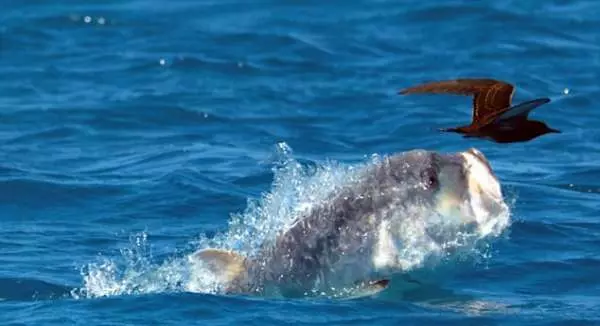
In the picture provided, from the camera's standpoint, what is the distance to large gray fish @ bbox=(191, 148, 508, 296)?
8914 millimetres

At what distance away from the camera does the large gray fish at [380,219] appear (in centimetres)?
891

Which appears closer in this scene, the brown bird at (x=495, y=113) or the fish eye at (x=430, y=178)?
the brown bird at (x=495, y=113)

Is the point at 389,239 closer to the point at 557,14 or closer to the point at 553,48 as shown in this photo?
the point at 553,48

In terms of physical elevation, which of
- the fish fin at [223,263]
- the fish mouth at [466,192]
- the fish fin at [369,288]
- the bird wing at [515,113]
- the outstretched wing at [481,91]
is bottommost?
the fish fin at [369,288]

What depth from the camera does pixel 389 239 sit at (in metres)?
8.96

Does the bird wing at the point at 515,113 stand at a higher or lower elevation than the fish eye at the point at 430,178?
higher

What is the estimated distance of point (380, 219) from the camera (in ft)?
29.4

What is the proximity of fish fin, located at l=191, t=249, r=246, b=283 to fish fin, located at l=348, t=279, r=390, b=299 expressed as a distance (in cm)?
67

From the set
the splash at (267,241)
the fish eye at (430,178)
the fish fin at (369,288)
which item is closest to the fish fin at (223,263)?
the splash at (267,241)

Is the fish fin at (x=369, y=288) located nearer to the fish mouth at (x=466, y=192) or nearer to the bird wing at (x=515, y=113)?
the fish mouth at (x=466, y=192)

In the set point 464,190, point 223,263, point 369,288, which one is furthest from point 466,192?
point 223,263

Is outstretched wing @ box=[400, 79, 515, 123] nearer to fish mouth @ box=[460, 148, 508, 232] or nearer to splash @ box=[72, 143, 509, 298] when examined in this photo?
fish mouth @ box=[460, 148, 508, 232]

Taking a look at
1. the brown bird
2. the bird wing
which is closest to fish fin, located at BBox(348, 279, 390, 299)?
the brown bird

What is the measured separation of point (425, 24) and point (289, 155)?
249 inches
